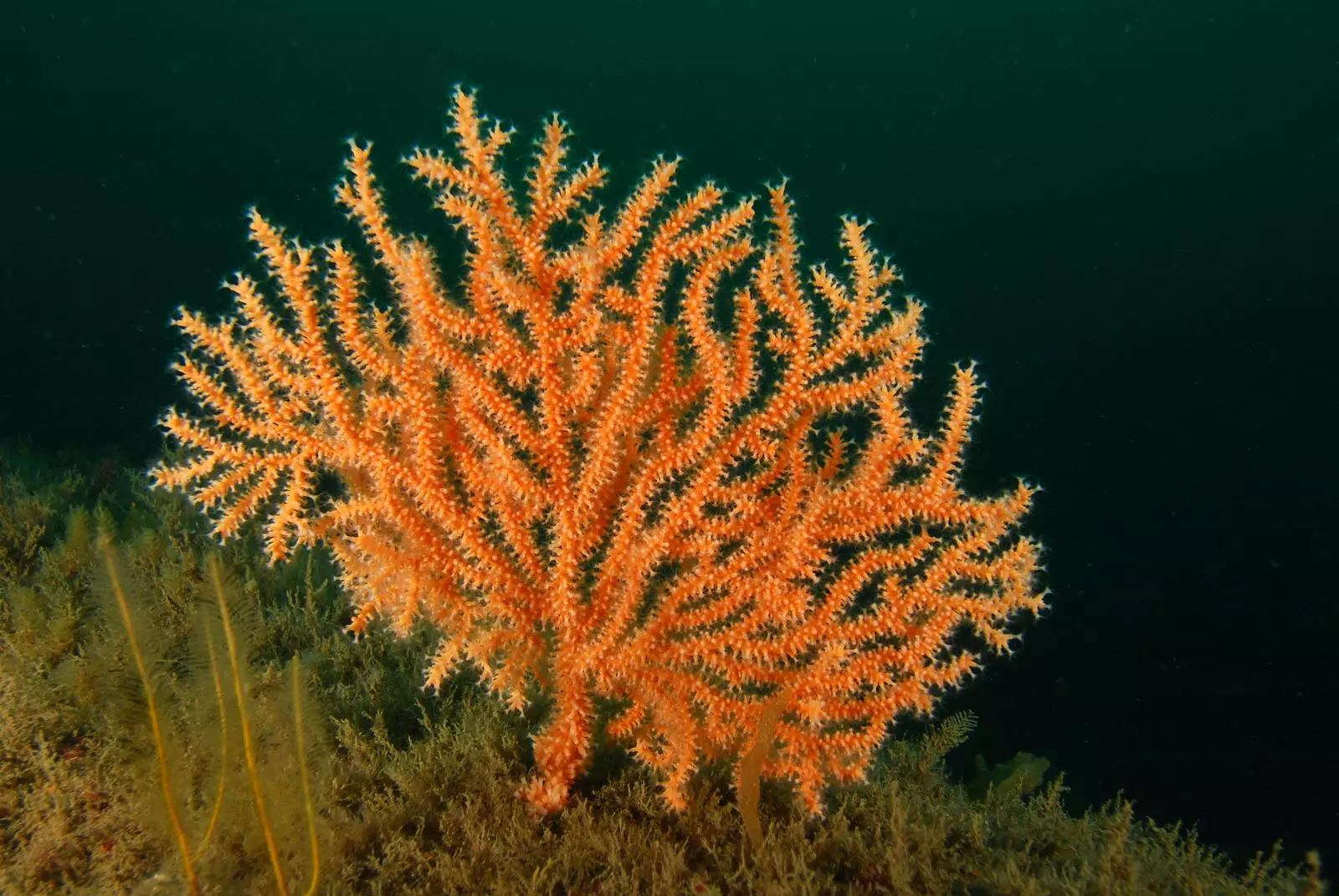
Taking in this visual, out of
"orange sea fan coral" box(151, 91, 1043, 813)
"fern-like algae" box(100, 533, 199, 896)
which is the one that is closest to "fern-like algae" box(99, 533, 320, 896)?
"fern-like algae" box(100, 533, 199, 896)

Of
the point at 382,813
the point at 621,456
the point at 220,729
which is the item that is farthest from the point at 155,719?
the point at 621,456

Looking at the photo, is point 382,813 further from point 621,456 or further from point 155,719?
point 621,456

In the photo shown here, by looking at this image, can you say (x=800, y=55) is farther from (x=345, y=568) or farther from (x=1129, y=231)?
(x=345, y=568)

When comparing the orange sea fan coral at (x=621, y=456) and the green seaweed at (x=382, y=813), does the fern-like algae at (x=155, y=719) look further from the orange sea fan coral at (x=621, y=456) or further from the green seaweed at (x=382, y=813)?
the orange sea fan coral at (x=621, y=456)

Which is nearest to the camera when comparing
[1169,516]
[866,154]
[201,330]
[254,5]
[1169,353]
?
[201,330]

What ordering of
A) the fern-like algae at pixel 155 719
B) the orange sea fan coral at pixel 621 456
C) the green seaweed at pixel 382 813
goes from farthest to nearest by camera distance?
the orange sea fan coral at pixel 621 456 → the green seaweed at pixel 382 813 → the fern-like algae at pixel 155 719

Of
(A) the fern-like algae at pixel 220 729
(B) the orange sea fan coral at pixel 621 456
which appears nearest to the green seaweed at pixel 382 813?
(A) the fern-like algae at pixel 220 729

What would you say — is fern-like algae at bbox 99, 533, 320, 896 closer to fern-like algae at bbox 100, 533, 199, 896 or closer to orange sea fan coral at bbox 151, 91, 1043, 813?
fern-like algae at bbox 100, 533, 199, 896

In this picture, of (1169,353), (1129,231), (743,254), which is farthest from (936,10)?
(743,254)
